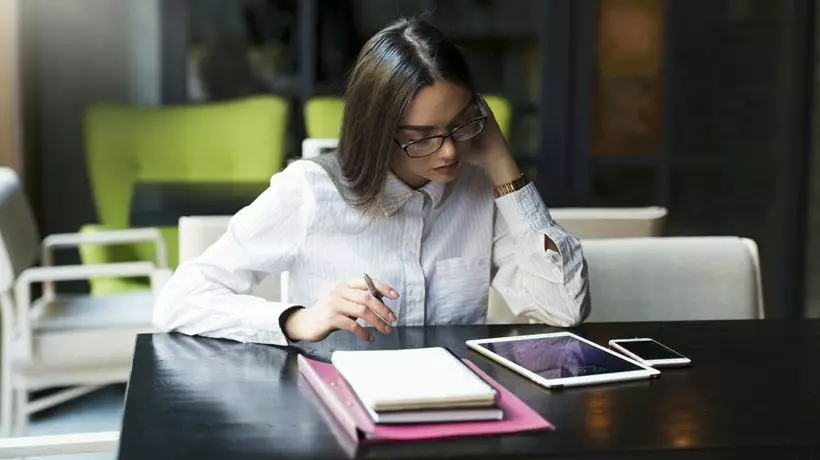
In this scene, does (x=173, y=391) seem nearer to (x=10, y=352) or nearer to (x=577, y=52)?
(x=10, y=352)

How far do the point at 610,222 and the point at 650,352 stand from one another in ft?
2.73

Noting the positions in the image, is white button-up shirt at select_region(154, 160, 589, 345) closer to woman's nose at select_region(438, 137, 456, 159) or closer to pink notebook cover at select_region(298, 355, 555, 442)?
woman's nose at select_region(438, 137, 456, 159)

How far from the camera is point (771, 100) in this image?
4363mm

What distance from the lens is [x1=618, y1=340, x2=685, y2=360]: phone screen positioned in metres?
1.45

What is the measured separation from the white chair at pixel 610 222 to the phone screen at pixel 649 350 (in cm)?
76

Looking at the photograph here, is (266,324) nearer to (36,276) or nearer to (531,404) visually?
(531,404)

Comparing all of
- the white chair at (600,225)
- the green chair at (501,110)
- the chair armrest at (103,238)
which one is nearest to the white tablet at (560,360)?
the white chair at (600,225)

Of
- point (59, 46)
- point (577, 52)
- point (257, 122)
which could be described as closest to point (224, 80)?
point (257, 122)

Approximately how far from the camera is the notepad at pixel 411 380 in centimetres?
113

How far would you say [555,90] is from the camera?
4293 millimetres

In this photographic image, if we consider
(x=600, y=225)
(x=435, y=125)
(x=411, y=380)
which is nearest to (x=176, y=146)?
(x=600, y=225)

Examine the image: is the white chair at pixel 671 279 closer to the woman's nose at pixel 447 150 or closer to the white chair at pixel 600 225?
the white chair at pixel 600 225

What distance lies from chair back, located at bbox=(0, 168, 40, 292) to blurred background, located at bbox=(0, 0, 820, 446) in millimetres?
1292

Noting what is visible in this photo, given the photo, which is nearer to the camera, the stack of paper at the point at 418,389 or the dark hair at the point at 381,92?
the stack of paper at the point at 418,389
